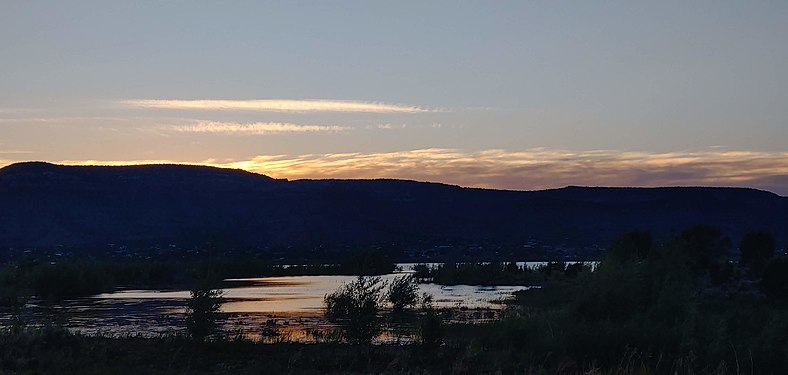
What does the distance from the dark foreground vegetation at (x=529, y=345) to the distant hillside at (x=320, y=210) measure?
11515 centimetres

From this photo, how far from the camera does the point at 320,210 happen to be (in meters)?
162

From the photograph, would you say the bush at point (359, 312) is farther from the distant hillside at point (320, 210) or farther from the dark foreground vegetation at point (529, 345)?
the distant hillside at point (320, 210)

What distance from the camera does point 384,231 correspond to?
164 meters

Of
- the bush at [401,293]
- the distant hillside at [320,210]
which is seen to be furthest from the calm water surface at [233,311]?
the distant hillside at [320,210]

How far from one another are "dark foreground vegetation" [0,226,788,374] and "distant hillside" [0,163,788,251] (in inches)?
4533

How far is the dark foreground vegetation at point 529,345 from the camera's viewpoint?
80.3 feet

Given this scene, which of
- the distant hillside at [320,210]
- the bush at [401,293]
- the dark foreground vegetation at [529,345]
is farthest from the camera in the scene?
the distant hillside at [320,210]

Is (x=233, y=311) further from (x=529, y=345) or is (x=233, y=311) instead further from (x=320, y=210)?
(x=320, y=210)

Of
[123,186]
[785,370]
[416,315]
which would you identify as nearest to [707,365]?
[785,370]

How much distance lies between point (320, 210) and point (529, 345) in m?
135

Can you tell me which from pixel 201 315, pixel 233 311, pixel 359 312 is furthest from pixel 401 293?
pixel 359 312

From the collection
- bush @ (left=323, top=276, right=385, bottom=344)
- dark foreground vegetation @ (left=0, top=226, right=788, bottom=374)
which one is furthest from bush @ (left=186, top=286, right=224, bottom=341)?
bush @ (left=323, top=276, right=385, bottom=344)

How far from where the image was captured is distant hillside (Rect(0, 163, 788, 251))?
149375 mm

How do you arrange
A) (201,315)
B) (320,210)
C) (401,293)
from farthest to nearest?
(320,210), (401,293), (201,315)
